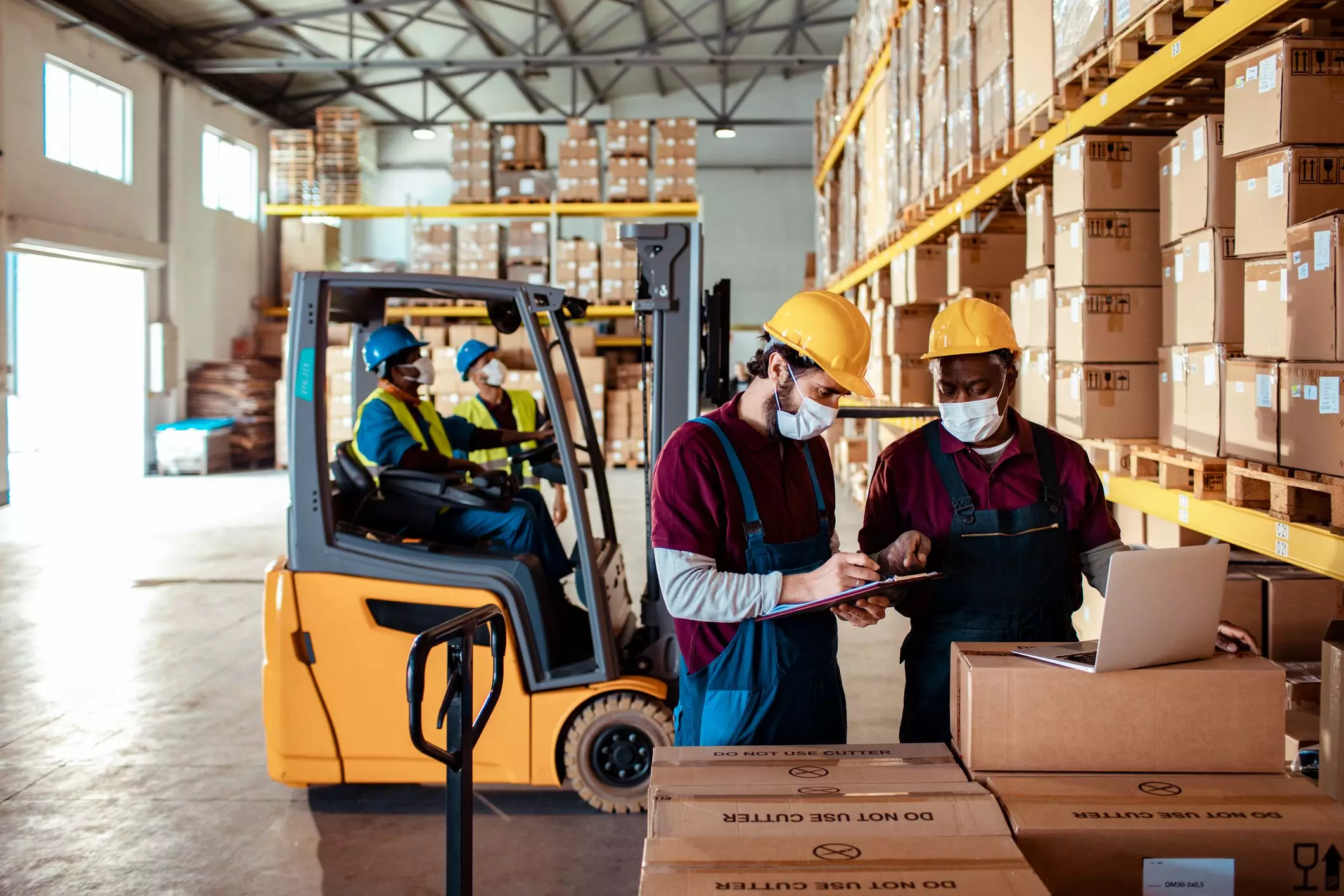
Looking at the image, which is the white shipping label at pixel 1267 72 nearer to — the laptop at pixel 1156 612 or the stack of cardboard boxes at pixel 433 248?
the laptop at pixel 1156 612

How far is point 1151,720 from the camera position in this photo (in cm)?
180

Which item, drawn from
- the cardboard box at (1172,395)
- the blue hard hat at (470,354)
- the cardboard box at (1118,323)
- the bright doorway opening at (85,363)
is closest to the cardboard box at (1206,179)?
the cardboard box at (1172,395)

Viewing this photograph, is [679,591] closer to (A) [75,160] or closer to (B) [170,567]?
(B) [170,567]

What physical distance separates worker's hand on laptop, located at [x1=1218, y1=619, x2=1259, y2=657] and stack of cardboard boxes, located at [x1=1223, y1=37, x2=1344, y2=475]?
0.72m

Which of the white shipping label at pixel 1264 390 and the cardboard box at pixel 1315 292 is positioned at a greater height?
the cardboard box at pixel 1315 292

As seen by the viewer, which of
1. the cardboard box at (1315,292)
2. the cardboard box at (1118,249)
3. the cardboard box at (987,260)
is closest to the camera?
the cardboard box at (1315,292)

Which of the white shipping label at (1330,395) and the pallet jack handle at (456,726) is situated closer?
the pallet jack handle at (456,726)

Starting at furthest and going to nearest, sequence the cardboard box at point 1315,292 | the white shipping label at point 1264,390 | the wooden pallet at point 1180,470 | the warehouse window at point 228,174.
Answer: the warehouse window at point 228,174
the wooden pallet at point 1180,470
the white shipping label at point 1264,390
the cardboard box at point 1315,292

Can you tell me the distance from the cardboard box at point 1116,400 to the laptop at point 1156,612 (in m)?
2.33

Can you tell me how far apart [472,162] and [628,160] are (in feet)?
7.60

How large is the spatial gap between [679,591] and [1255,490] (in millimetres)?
1849

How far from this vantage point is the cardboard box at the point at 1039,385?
4.60 m

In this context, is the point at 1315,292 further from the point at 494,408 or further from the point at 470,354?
the point at 494,408

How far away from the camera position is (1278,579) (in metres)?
3.55
